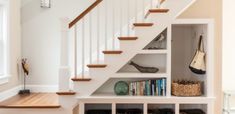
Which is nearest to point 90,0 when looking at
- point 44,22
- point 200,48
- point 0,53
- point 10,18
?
point 44,22

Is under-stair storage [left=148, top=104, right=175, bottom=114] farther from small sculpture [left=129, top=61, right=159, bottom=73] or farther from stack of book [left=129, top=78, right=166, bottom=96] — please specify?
small sculpture [left=129, top=61, right=159, bottom=73]

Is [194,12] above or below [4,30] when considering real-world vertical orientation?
above

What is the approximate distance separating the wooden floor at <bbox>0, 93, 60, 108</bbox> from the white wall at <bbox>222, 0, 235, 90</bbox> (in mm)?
3486

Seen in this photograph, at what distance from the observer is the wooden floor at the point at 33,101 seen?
397 centimetres

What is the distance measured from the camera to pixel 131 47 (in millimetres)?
4117

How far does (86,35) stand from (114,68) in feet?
4.37

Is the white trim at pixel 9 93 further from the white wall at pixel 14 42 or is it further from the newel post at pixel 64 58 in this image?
the newel post at pixel 64 58

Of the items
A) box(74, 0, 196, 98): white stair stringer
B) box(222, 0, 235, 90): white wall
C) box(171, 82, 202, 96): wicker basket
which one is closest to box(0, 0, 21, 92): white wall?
box(74, 0, 196, 98): white stair stringer

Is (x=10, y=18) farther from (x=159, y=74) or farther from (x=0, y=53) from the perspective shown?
(x=159, y=74)

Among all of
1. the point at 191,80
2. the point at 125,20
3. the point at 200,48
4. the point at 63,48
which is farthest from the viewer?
the point at 125,20

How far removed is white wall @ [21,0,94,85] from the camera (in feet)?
17.0

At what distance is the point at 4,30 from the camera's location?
14.5ft

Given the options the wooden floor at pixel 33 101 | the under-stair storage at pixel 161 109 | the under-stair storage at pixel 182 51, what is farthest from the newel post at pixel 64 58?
the under-stair storage at pixel 182 51

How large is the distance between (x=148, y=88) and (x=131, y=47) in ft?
2.34
